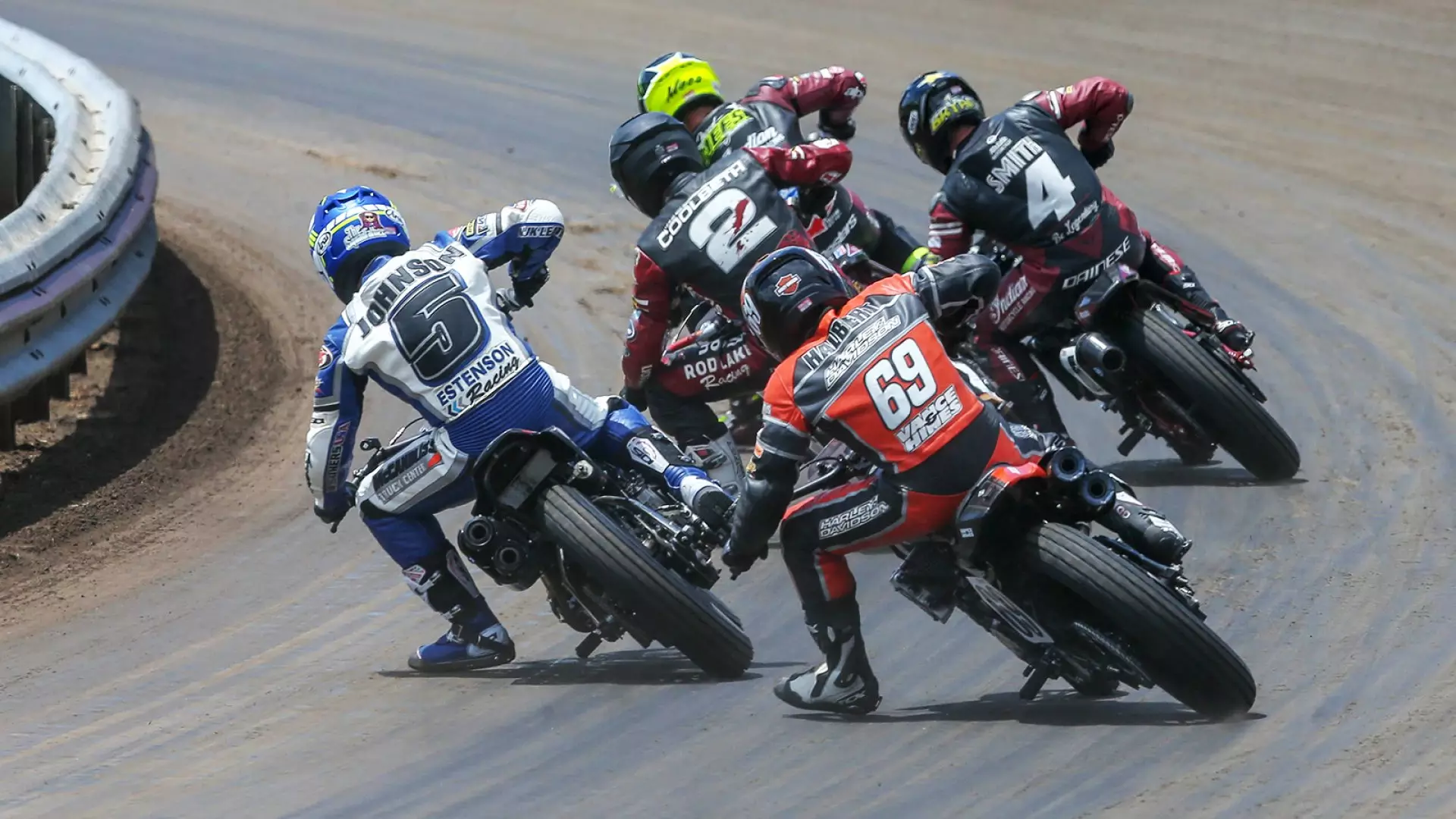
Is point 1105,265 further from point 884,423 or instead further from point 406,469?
point 406,469

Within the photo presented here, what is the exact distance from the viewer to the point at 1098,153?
956 centimetres

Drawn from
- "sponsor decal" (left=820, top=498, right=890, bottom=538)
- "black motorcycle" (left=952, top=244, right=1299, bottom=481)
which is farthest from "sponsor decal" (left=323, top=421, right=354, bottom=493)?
"black motorcycle" (left=952, top=244, right=1299, bottom=481)

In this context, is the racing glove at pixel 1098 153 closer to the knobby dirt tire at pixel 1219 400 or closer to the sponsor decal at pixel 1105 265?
the sponsor decal at pixel 1105 265

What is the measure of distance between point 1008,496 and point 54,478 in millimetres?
5674

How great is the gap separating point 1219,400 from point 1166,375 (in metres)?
0.26

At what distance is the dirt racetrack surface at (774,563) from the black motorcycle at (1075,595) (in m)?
Result: 0.20

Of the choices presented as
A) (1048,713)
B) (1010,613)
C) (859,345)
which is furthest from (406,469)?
(1048,713)

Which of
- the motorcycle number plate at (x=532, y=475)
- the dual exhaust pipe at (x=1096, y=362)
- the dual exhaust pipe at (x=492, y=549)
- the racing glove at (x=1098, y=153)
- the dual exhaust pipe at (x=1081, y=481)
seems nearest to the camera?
the dual exhaust pipe at (x=1081, y=481)

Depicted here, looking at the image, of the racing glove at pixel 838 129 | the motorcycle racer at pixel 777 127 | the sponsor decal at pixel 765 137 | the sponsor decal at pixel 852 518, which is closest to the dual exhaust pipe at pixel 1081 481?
the sponsor decal at pixel 852 518

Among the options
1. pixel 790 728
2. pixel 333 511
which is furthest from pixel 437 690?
pixel 790 728

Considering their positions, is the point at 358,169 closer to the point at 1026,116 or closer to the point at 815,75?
the point at 815,75

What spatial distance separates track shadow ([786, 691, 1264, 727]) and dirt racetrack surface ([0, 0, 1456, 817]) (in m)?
0.02

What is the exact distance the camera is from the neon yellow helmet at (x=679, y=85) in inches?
401

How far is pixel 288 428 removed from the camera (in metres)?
10.5
